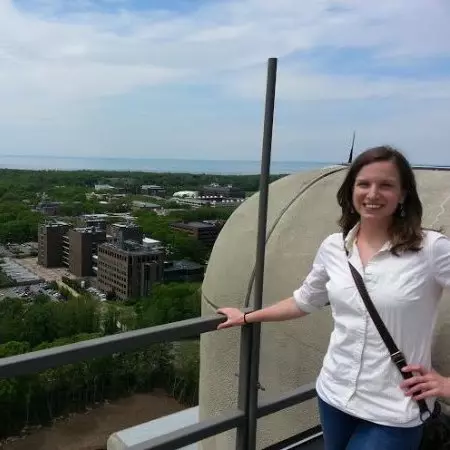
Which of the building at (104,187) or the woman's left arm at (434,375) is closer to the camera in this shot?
the woman's left arm at (434,375)

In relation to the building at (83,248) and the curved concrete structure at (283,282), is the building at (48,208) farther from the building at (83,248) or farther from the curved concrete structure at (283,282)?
the curved concrete structure at (283,282)

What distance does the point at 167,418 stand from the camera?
725 centimetres

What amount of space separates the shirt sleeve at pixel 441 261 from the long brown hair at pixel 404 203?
0.18ft

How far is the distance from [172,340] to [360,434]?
89 centimetres

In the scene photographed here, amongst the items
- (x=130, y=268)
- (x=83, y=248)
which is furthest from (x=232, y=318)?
(x=83, y=248)

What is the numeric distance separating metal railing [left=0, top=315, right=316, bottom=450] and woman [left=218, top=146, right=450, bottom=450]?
68 cm

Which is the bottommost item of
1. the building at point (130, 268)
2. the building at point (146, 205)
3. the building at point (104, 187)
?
the building at point (130, 268)

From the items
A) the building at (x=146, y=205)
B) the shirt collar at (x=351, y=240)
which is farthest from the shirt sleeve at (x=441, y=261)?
the building at (x=146, y=205)

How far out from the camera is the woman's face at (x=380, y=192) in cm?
201

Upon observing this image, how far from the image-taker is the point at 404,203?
206cm

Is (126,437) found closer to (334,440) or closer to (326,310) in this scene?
(326,310)

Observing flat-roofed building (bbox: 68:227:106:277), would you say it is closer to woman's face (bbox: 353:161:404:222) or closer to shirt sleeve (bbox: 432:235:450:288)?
woman's face (bbox: 353:161:404:222)

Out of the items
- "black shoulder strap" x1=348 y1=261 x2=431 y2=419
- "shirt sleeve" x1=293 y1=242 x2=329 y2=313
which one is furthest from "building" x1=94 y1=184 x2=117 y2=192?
"black shoulder strap" x1=348 y1=261 x2=431 y2=419

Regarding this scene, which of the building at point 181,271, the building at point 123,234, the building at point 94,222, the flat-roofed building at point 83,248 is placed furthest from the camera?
the building at point 94,222
